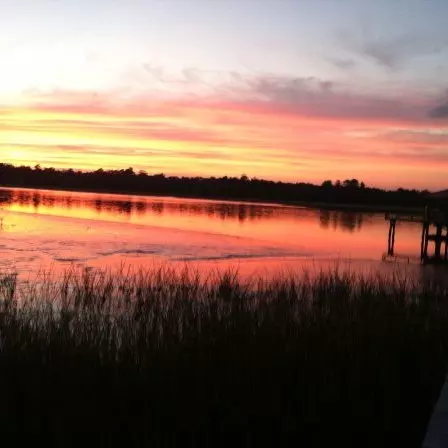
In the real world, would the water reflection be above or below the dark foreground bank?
below

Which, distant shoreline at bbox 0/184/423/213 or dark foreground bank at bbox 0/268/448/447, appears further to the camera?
distant shoreline at bbox 0/184/423/213

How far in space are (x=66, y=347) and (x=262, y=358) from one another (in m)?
2.44

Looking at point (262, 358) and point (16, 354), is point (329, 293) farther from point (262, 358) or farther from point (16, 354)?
point (16, 354)

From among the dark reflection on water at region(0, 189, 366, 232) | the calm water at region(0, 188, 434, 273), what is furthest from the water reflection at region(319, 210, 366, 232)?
the calm water at region(0, 188, 434, 273)

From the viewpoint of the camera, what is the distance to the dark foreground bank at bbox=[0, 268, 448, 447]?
250 inches

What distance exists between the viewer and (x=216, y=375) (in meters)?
7.59

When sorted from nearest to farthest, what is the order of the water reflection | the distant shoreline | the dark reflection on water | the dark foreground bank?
1. the dark foreground bank
2. the water reflection
3. the dark reflection on water
4. the distant shoreline

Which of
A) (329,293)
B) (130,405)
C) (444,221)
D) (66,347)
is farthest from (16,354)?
(444,221)

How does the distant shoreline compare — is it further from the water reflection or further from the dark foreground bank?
the dark foreground bank

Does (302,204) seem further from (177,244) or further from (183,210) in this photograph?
(177,244)

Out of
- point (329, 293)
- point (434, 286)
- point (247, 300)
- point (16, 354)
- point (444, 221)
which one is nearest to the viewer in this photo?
point (16, 354)

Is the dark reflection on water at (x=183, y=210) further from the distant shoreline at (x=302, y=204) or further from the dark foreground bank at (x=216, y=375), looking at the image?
the dark foreground bank at (x=216, y=375)

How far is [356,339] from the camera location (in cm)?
941

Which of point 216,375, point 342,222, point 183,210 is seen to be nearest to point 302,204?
point 183,210
